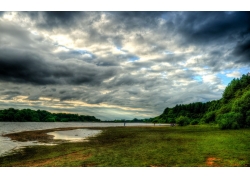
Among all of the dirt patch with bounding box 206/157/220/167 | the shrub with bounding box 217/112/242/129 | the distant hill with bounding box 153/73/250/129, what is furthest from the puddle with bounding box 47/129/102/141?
the distant hill with bounding box 153/73/250/129

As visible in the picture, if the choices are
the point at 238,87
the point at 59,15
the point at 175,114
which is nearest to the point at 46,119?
the point at 175,114

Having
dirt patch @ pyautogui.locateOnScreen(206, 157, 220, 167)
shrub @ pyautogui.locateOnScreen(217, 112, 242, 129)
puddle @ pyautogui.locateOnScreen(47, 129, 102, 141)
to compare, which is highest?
shrub @ pyautogui.locateOnScreen(217, 112, 242, 129)

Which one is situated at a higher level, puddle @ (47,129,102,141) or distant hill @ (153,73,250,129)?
distant hill @ (153,73,250,129)

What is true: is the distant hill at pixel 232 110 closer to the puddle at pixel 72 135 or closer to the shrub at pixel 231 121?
the shrub at pixel 231 121

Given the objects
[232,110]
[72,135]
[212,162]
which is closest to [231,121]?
[232,110]

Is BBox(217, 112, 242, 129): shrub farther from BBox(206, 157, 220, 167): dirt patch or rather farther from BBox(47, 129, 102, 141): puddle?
BBox(206, 157, 220, 167): dirt patch

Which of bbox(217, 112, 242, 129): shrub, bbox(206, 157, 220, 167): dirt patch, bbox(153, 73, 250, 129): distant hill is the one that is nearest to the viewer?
bbox(206, 157, 220, 167): dirt patch

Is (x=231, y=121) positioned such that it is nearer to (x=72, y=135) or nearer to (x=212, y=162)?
(x=212, y=162)

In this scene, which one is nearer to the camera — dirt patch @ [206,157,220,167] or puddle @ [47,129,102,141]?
dirt patch @ [206,157,220,167]

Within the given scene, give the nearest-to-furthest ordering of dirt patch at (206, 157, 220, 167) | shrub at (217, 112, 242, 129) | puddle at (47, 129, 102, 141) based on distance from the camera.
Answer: dirt patch at (206, 157, 220, 167), puddle at (47, 129, 102, 141), shrub at (217, 112, 242, 129)

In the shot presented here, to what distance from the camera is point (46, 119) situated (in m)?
165
